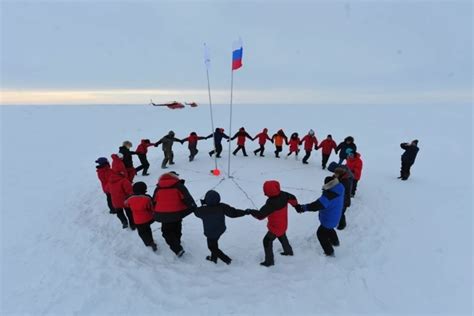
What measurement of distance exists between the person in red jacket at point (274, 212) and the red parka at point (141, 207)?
1918 mm

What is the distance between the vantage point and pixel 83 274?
4.76 meters

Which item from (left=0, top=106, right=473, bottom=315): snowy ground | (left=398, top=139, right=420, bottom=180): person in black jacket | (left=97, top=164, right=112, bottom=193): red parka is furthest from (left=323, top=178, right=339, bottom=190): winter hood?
(left=398, top=139, right=420, bottom=180): person in black jacket

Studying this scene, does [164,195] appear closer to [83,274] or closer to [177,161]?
[83,274]

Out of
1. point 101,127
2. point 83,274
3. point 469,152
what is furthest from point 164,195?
point 101,127

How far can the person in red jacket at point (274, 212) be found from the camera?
14.9 feet

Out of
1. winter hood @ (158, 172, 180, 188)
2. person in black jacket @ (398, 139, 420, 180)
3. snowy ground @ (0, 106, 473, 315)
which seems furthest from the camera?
person in black jacket @ (398, 139, 420, 180)

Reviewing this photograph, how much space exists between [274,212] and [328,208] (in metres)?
1.00

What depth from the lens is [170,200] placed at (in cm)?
494

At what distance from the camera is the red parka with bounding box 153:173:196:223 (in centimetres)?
493

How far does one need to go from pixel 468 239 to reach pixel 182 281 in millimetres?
5917

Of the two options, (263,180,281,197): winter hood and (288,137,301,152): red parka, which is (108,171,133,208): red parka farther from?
(288,137,301,152): red parka

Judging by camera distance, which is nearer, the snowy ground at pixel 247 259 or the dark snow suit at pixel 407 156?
the snowy ground at pixel 247 259

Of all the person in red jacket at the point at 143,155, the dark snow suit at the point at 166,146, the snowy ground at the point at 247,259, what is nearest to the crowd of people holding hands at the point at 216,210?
the snowy ground at the point at 247,259

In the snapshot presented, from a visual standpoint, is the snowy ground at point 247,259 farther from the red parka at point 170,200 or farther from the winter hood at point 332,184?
the winter hood at point 332,184
